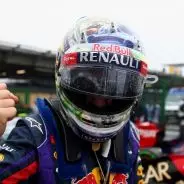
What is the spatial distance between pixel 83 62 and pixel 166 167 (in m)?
2.20

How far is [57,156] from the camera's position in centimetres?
183

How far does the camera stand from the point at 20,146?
1754 millimetres

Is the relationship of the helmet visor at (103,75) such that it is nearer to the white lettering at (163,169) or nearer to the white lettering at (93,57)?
the white lettering at (93,57)

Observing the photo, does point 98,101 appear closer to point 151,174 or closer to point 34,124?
point 34,124

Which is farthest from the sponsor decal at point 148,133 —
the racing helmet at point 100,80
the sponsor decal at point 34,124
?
the sponsor decal at point 34,124

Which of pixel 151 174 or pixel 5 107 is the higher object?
pixel 5 107

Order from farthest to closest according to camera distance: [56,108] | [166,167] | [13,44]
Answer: [13,44] < [166,167] < [56,108]

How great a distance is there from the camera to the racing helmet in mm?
1896

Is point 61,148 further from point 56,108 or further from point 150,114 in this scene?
point 150,114

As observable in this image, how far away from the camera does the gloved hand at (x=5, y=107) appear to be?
1541 mm

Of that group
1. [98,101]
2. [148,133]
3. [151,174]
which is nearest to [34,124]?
[98,101]

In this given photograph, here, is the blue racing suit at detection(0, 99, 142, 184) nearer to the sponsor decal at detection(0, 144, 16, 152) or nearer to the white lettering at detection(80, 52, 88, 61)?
the sponsor decal at detection(0, 144, 16, 152)

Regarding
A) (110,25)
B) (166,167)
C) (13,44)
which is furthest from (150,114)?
(110,25)

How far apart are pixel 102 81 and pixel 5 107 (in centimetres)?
47
